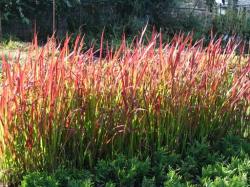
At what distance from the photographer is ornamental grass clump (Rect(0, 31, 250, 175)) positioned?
8.87ft

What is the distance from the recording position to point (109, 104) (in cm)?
291

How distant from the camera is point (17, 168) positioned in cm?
279

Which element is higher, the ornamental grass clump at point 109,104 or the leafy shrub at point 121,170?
the ornamental grass clump at point 109,104

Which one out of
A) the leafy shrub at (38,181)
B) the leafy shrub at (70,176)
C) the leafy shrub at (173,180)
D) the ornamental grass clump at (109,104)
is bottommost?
the leafy shrub at (70,176)

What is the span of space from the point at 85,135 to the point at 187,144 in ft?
2.37

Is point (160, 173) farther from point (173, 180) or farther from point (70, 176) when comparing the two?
point (70, 176)

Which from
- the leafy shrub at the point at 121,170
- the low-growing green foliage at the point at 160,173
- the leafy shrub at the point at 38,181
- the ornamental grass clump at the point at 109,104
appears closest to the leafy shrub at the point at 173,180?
the low-growing green foliage at the point at 160,173

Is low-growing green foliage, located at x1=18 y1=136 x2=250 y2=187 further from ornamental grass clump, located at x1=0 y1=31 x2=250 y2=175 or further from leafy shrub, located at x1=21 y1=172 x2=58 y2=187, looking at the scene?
ornamental grass clump, located at x1=0 y1=31 x2=250 y2=175

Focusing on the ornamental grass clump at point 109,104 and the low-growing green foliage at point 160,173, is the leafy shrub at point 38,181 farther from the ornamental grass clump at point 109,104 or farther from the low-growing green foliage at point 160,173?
the ornamental grass clump at point 109,104

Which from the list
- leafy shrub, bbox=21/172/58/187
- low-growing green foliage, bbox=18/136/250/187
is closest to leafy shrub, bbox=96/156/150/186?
low-growing green foliage, bbox=18/136/250/187

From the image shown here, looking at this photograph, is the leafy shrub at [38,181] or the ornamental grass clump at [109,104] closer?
the leafy shrub at [38,181]

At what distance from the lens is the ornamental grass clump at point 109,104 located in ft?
8.87

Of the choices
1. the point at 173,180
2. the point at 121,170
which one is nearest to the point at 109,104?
the point at 121,170

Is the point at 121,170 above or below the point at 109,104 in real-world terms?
below
